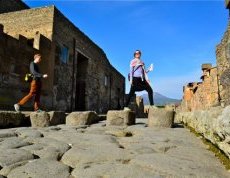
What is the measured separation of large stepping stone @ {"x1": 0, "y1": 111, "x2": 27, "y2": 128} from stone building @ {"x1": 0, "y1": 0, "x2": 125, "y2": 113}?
407 centimetres

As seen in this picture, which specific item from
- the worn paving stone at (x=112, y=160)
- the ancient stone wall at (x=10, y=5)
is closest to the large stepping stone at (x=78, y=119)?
the worn paving stone at (x=112, y=160)

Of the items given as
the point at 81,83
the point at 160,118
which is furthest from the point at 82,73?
the point at 160,118

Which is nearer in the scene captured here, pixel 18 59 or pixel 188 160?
pixel 188 160

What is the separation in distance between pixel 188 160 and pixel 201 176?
0.61 meters

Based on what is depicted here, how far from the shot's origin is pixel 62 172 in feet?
8.87

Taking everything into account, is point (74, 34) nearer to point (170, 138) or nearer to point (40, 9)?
point (40, 9)

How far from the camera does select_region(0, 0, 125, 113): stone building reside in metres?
11.7

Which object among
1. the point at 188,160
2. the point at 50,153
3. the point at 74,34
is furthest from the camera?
the point at 74,34

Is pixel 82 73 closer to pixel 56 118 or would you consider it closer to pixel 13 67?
pixel 13 67

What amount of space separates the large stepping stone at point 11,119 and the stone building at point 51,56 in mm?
4071

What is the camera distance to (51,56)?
1402 cm

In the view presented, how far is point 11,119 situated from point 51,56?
7325mm

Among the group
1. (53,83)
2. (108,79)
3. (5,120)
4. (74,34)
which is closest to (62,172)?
(5,120)

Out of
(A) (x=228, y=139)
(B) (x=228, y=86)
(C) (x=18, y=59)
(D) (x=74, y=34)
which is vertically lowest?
(A) (x=228, y=139)
